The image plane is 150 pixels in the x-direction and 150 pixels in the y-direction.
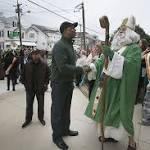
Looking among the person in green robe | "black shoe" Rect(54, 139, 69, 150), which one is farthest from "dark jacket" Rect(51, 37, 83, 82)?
"black shoe" Rect(54, 139, 69, 150)

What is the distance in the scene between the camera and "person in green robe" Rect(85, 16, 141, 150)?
390 cm

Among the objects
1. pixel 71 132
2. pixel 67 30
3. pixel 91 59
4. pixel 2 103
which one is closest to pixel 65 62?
pixel 67 30

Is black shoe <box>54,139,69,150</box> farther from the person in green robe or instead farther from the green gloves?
the green gloves

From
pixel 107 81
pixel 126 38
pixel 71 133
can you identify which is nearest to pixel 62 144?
pixel 71 133

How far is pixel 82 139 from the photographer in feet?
15.9

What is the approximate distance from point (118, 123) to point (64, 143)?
0.94 meters

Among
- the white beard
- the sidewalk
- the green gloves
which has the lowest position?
the sidewalk

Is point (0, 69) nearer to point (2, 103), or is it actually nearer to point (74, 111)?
point (2, 103)

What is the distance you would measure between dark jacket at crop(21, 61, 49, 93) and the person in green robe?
170 cm

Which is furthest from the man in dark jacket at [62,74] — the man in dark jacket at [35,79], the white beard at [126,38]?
→ the man in dark jacket at [35,79]

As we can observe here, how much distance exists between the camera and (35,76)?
18.7ft

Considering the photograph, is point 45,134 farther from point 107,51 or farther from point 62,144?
point 107,51

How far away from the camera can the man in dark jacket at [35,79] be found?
18.5 feet

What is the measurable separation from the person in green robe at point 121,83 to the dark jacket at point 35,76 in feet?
5.57
